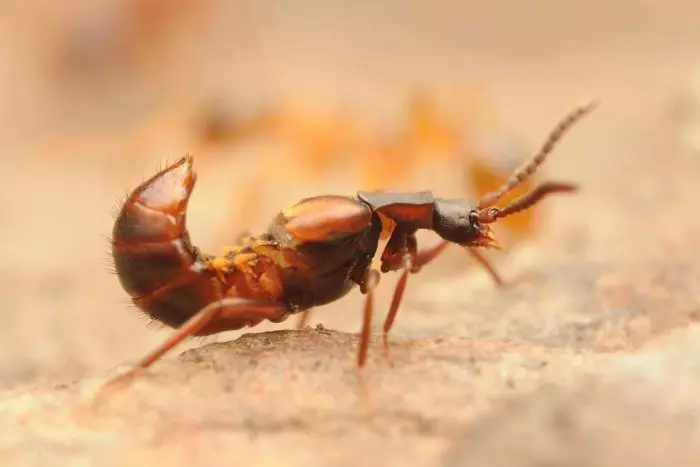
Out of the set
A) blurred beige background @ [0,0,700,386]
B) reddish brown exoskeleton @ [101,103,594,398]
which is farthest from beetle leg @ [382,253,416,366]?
blurred beige background @ [0,0,700,386]

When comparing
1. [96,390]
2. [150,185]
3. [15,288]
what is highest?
[150,185]

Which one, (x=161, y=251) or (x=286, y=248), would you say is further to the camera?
(x=286, y=248)

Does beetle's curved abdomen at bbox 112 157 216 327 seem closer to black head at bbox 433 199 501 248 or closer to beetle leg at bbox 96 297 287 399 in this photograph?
beetle leg at bbox 96 297 287 399

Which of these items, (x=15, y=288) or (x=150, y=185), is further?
(x=15, y=288)

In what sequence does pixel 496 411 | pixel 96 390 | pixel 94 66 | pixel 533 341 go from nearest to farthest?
pixel 496 411 → pixel 96 390 → pixel 533 341 → pixel 94 66

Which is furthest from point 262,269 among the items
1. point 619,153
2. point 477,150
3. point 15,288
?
point 619,153

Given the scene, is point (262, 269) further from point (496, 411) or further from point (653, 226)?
point (653, 226)

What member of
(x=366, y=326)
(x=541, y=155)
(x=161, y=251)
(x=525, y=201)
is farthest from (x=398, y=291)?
(x=161, y=251)

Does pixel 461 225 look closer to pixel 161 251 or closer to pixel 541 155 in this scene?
pixel 541 155
